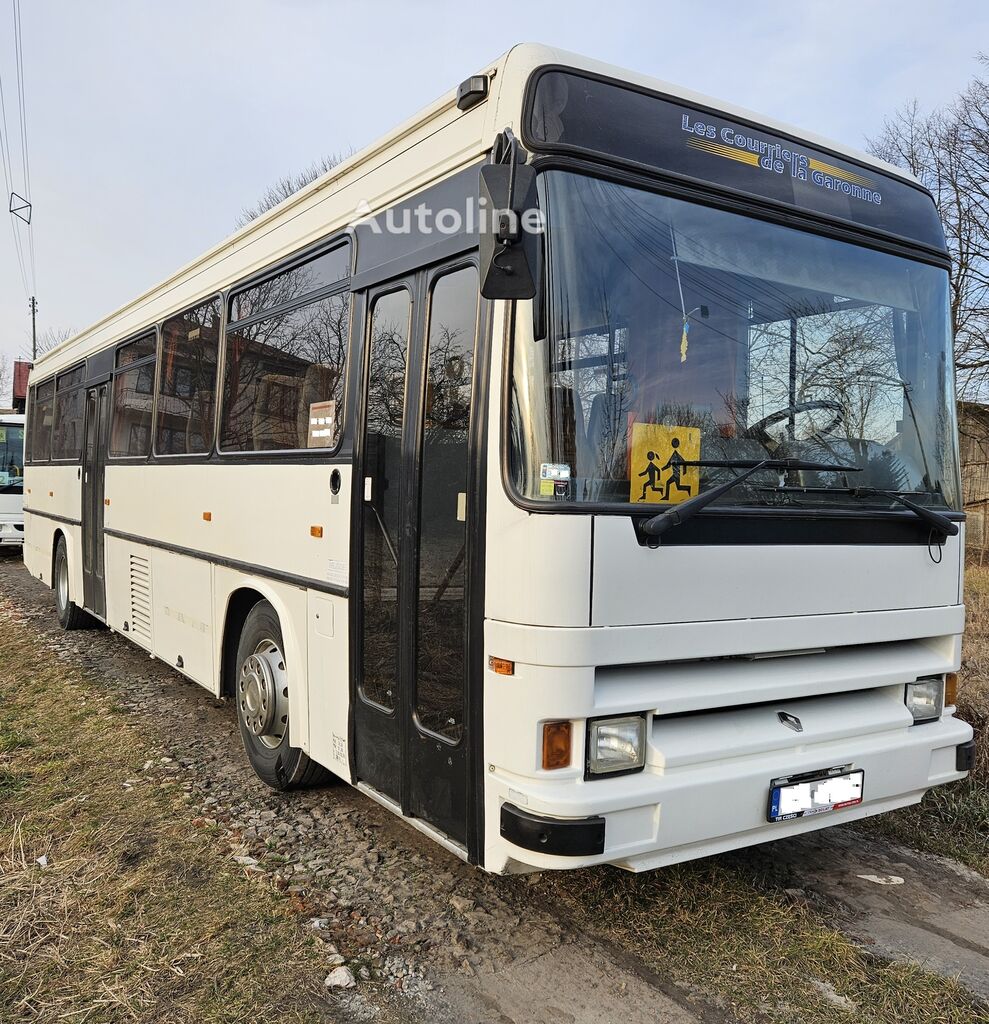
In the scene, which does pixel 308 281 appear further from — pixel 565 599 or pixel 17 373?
pixel 17 373

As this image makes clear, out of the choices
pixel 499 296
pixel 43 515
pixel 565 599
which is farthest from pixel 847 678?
pixel 43 515

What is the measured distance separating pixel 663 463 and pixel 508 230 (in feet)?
3.06

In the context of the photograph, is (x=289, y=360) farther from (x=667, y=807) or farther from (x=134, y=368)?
(x=134, y=368)

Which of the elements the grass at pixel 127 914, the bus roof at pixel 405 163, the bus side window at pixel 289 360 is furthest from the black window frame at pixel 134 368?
the grass at pixel 127 914

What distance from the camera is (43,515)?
34.3ft

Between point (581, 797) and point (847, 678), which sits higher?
point (847, 678)

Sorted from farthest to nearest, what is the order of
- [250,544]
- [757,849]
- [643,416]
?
[250,544]
[757,849]
[643,416]

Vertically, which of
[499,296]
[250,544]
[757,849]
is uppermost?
[499,296]

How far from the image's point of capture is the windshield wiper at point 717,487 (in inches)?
112

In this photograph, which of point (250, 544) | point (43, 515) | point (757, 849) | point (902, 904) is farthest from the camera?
point (43, 515)

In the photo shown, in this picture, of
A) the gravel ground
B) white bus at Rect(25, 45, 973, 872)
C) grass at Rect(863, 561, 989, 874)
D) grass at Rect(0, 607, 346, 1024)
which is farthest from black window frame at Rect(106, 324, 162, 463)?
grass at Rect(863, 561, 989, 874)

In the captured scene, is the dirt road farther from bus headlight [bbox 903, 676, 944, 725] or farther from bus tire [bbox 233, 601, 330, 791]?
bus headlight [bbox 903, 676, 944, 725]

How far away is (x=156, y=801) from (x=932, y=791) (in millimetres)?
4072

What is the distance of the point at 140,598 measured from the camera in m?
6.82
